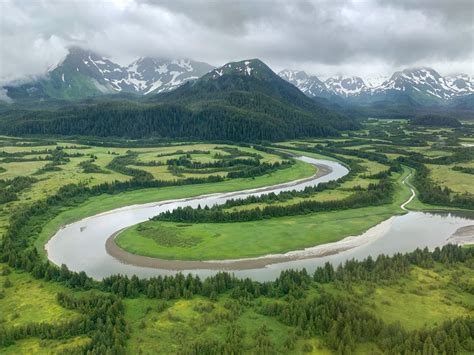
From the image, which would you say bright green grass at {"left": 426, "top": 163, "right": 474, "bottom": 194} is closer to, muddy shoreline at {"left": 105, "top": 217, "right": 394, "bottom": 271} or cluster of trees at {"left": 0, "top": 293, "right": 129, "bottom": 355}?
muddy shoreline at {"left": 105, "top": 217, "right": 394, "bottom": 271}

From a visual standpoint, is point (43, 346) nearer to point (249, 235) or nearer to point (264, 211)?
point (249, 235)

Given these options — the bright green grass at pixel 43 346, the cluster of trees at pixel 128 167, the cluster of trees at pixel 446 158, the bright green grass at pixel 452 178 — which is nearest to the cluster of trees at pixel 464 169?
the bright green grass at pixel 452 178

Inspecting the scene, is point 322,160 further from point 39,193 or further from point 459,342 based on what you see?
point 459,342

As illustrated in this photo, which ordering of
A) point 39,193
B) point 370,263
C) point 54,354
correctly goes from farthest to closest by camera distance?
point 39,193
point 370,263
point 54,354

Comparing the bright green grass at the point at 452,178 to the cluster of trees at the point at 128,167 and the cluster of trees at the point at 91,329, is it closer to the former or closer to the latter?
the cluster of trees at the point at 128,167

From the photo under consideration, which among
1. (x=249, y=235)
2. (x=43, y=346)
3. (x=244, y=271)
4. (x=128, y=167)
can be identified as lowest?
(x=244, y=271)

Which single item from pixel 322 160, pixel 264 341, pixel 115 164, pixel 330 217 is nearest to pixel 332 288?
pixel 264 341

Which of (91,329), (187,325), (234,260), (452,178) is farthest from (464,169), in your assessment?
(91,329)
